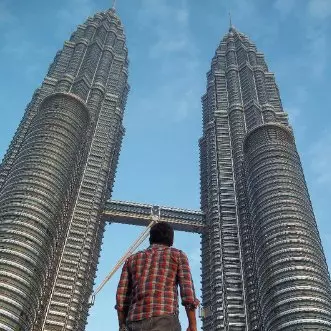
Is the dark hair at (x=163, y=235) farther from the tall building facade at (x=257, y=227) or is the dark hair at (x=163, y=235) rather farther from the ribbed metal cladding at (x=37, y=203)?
the tall building facade at (x=257, y=227)

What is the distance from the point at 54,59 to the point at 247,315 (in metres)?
120

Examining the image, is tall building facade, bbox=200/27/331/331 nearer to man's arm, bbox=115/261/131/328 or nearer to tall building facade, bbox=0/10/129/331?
tall building facade, bbox=0/10/129/331

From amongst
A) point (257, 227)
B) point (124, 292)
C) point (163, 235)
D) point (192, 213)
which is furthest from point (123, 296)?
point (192, 213)

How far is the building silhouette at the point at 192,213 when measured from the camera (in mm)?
102500

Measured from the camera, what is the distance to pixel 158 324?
9172mm

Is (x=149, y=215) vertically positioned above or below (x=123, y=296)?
above

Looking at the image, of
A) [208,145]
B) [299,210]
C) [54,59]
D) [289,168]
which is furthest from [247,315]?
[54,59]

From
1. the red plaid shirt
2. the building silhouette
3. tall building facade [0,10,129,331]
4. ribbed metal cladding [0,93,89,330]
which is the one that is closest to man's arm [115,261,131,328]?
the red plaid shirt

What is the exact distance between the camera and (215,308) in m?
114

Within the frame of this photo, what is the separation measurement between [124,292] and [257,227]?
111m

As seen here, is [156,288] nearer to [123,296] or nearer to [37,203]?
[123,296]

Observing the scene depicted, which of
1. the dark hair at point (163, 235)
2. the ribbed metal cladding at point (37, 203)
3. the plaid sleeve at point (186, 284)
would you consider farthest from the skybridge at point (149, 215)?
the plaid sleeve at point (186, 284)

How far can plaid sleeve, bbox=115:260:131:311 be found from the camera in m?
9.86

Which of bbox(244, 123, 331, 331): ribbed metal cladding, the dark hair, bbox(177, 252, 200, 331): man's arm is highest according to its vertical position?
bbox(244, 123, 331, 331): ribbed metal cladding
